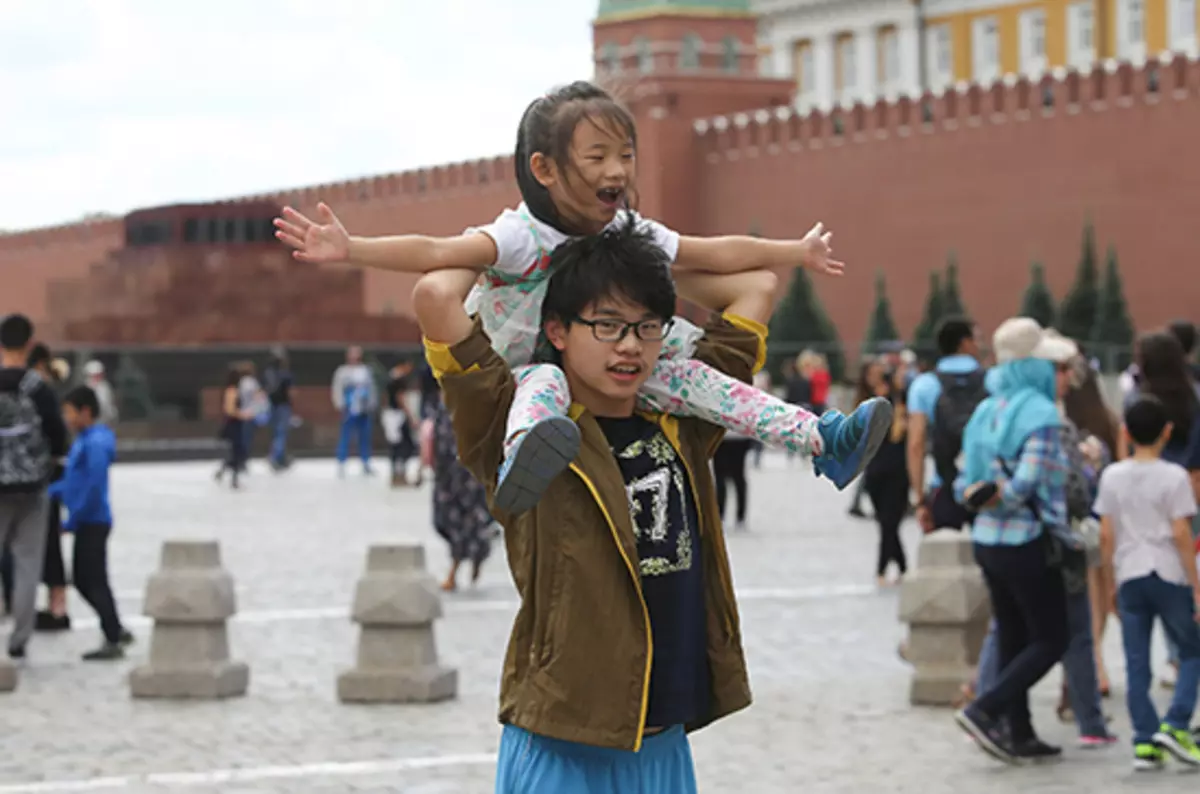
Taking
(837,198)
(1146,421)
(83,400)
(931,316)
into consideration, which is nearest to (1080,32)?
(837,198)

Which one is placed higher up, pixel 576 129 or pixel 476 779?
pixel 576 129

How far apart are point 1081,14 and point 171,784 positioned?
51.7 metres

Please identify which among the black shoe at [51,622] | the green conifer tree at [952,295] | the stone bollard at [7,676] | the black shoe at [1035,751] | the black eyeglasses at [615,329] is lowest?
the black shoe at [1035,751]

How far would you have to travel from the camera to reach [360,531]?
48.6 ft

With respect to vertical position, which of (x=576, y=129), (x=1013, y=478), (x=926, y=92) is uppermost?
(x=926, y=92)

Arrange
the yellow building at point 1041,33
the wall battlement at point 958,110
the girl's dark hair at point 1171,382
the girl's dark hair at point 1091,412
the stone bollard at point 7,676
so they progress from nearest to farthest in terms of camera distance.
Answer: the girl's dark hair at point 1171,382, the girl's dark hair at point 1091,412, the stone bollard at point 7,676, the wall battlement at point 958,110, the yellow building at point 1041,33

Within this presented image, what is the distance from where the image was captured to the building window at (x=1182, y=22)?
5087 cm

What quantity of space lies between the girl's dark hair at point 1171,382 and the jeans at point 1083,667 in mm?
637

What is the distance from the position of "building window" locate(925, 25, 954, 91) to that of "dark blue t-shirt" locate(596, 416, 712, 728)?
5645 centimetres

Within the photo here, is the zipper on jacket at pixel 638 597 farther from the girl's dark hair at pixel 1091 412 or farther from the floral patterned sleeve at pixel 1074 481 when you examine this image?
the girl's dark hair at pixel 1091 412

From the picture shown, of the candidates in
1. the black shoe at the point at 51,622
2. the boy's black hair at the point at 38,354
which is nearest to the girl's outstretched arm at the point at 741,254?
the black shoe at the point at 51,622

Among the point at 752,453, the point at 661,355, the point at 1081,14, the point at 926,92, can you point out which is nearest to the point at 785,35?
the point at 1081,14

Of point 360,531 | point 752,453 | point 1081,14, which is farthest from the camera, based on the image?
point 1081,14

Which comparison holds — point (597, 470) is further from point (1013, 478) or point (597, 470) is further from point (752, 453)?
point (752, 453)
